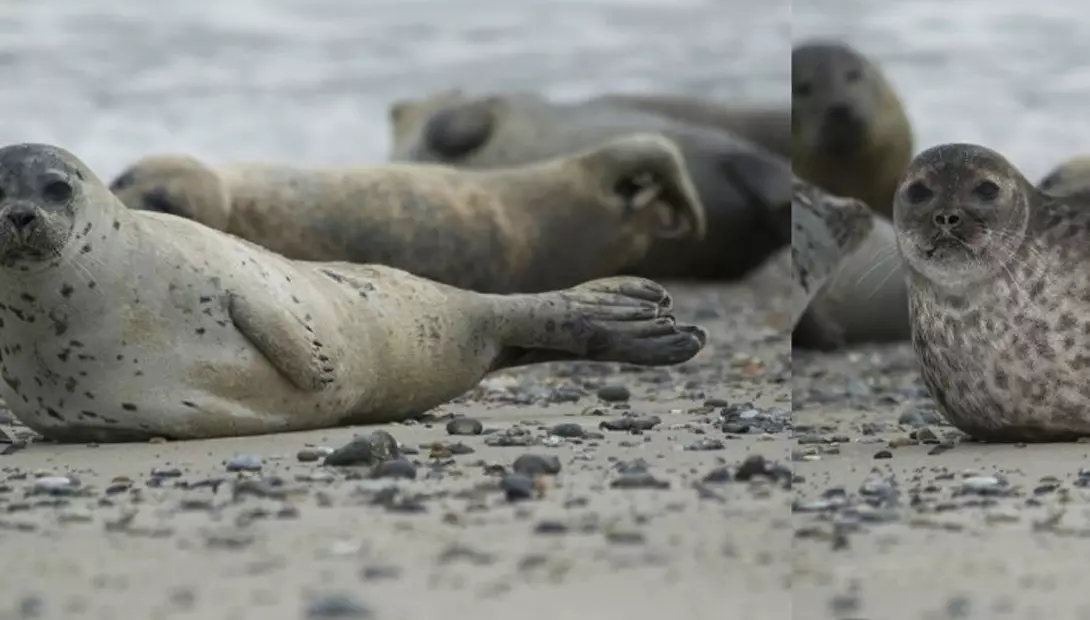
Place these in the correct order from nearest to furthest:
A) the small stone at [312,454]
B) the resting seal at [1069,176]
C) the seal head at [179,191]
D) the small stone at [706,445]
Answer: the small stone at [312,454] < the small stone at [706,445] < the seal head at [179,191] < the resting seal at [1069,176]

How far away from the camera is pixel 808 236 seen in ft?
21.1

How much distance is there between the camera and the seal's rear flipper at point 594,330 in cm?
532

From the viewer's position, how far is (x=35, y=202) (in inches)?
175

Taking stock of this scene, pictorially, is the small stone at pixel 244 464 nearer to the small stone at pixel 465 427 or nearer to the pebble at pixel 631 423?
the small stone at pixel 465 427

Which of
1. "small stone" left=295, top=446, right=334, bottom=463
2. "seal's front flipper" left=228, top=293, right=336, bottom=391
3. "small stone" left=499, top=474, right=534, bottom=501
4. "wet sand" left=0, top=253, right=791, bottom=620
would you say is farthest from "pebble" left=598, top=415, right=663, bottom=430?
A: "small stone" left=499, top=474, right=534, bottom=501

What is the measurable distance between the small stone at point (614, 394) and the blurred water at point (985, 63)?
24.3ft

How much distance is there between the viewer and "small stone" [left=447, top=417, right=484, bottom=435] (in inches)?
185

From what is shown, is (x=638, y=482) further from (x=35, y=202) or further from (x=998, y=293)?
(x=35, y=202)

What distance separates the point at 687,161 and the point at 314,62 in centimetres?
864

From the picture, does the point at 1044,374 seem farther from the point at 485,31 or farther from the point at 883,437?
the point at 485,31

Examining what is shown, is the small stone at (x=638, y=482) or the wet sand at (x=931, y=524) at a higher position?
the small stone at (x=638, y=482)

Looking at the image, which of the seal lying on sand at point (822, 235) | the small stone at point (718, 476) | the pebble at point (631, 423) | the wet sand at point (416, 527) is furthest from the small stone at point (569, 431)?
the seal lying on sand at point (822, 235)

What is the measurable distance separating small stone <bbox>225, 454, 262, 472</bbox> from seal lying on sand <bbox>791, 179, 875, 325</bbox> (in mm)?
2622

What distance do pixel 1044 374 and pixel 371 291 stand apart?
5.45 ft
